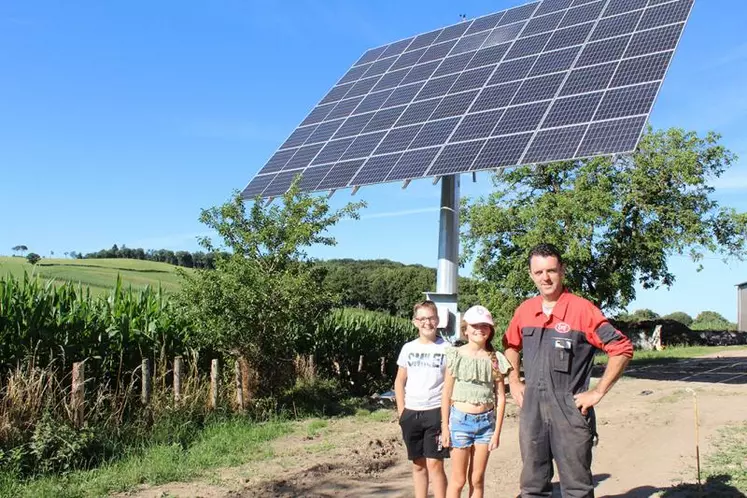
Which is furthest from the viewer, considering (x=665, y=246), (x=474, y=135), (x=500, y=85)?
(x=665, y=246)

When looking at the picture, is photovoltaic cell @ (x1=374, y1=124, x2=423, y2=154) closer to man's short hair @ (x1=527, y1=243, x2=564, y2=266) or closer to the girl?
the girl

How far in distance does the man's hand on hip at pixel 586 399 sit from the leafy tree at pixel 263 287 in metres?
6.92

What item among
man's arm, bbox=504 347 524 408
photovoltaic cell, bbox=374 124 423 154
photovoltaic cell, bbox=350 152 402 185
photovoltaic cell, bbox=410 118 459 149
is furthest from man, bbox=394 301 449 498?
photovoltaic cell, bbox=374 124 423 154

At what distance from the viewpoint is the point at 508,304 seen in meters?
22.0

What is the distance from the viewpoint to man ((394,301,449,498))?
5.39m

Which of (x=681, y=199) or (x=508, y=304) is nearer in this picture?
(x=508, y=304)

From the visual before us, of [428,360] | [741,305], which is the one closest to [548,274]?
[428,360]

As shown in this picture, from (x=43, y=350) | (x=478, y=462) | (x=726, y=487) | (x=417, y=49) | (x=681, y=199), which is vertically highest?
(x=417, y=49)

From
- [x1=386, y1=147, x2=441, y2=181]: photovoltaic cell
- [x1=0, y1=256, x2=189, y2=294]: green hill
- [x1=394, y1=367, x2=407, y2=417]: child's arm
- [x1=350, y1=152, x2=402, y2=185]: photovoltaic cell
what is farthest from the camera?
[x1=0, y1=256, x2=189, y2=294]: green hill

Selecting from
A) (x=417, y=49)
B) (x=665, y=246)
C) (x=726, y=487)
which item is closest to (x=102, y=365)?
(x=726, y=487)

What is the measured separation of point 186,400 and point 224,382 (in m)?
1.29

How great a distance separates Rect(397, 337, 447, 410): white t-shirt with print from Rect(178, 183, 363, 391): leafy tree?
542 centimetres

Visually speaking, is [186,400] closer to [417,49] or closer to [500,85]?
[500,85]

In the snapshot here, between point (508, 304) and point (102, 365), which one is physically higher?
point (508, 304)
